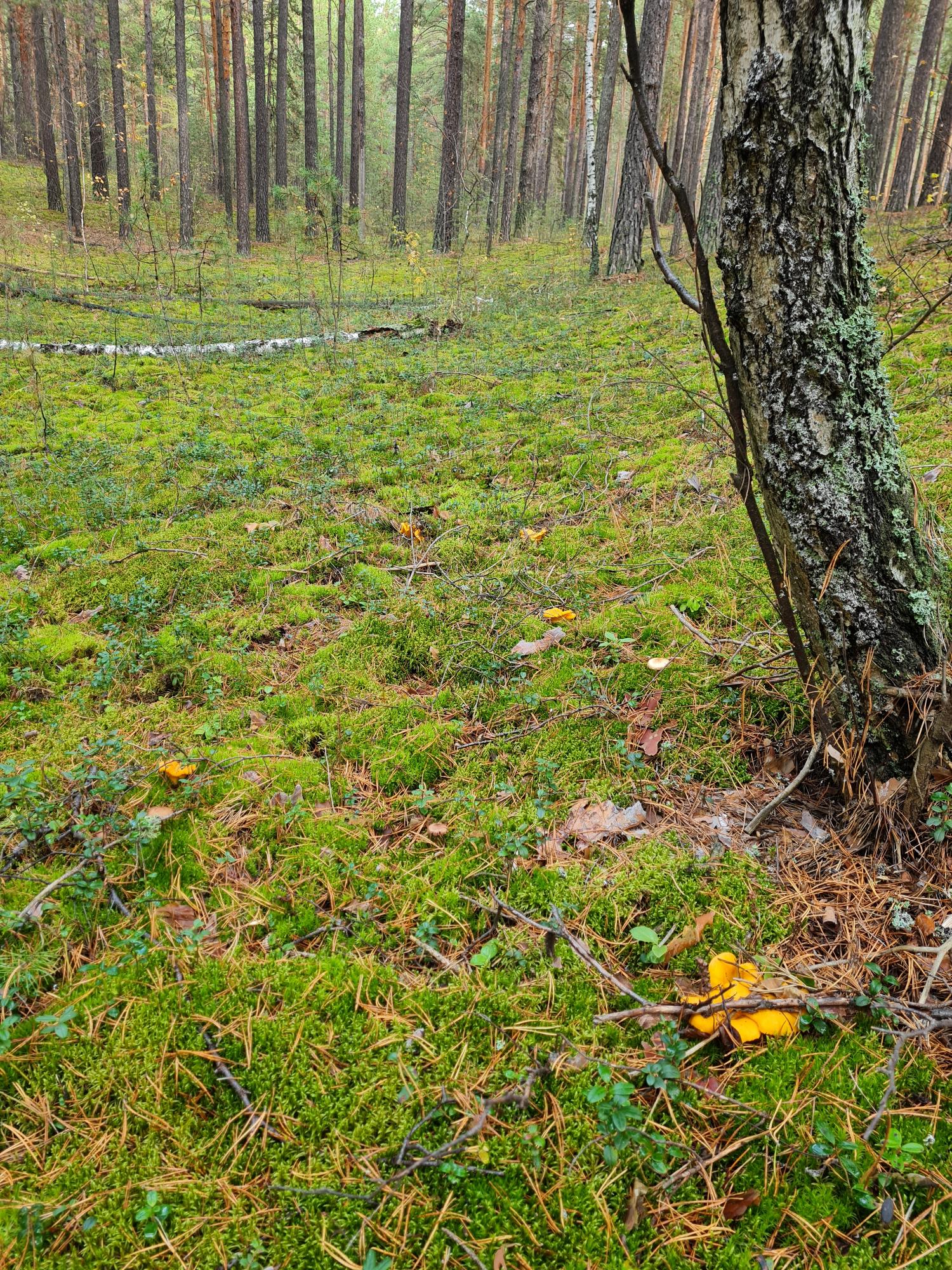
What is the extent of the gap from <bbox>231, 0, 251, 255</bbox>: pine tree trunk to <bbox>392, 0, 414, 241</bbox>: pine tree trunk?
13.6ft

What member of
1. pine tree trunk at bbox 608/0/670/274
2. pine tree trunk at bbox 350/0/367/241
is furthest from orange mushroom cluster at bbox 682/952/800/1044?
pine tree trunk at bbox 350/0/367/241

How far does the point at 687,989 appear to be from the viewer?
1819mm

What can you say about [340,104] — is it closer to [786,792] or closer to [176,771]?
[176,771]

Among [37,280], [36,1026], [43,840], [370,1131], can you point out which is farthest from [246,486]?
[37,280]

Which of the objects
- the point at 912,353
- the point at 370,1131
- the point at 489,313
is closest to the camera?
the point at 370,1131

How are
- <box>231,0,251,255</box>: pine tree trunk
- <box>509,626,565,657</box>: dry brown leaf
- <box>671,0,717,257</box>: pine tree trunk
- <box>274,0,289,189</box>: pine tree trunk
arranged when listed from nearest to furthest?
<box>509,626,565,657</box>: dry brown leaf
<box>231,0,251,255</box>: pine tree trunk
<box>671,0,717,257</box>: pine tree trunk
<box>274,0,289,189</box>: pine tree trunk

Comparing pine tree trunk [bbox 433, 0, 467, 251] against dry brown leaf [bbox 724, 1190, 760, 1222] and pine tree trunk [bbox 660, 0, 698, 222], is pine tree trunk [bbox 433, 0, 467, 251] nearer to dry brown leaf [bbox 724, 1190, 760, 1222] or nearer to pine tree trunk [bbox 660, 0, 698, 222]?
pine tree trunk [bbox 660, 0, 698, 222]

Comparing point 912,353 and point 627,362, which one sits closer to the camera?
point 912,353

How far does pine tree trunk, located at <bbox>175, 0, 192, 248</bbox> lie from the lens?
17531 mm

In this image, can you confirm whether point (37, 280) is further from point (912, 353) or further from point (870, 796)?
point (870, 796)

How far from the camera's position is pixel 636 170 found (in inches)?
488

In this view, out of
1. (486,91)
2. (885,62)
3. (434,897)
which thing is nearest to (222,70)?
(486,91)

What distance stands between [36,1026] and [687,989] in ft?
5.50

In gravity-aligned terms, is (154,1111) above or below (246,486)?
below
